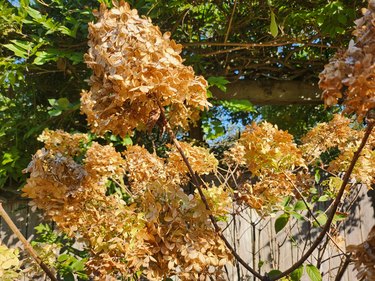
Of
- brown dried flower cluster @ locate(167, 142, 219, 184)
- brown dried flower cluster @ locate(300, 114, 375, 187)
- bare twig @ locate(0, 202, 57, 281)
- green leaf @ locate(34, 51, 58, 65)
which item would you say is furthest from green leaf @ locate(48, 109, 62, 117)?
bare twig @ locate(0, 202, 57, 281)

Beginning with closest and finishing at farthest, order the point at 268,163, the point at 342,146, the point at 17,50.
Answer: the point at 268,163, the point at 342,146, the point at 17,50

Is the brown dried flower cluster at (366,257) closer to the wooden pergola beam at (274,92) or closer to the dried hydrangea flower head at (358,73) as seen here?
the dried hydrangea flower head at (358,73)

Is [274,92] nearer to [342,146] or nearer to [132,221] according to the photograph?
[342,146]

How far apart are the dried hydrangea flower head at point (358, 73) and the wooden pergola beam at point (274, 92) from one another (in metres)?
2.90

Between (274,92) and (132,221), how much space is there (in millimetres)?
2790

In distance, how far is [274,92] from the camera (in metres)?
4.09

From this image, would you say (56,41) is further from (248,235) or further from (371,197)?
(371,197)

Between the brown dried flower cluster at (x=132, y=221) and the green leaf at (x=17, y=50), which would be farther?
the green leaf at (x=17, y=50)

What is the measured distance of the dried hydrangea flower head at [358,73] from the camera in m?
0.95

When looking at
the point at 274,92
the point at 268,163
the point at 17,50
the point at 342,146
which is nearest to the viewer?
the point at 268,163

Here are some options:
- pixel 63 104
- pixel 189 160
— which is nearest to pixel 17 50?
pixel 63 104

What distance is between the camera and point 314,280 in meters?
2.06

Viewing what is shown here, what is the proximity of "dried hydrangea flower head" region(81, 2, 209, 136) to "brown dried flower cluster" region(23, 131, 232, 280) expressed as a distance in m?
0.22

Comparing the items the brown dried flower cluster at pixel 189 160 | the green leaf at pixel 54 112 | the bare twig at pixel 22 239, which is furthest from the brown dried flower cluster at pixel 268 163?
the green leaf at pixel 54 112
